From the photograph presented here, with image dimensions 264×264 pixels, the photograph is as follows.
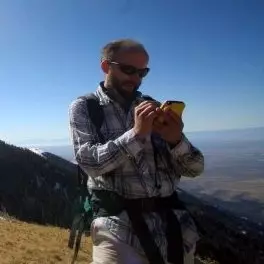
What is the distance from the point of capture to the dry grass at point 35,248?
621 inches

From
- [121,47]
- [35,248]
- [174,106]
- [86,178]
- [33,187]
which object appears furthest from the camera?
[33,187]

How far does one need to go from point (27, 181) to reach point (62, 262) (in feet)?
327

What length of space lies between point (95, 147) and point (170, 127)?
75 cm

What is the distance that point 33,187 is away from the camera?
363 feet

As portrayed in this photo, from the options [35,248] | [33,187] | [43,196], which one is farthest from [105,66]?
[33,187]

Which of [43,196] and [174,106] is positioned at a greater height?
[174,106]

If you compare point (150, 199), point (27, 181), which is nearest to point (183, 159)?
point (150, 199)

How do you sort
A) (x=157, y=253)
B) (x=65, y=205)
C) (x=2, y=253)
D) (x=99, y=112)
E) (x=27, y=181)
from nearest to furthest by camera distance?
(x=157, y=253)
(x=99, y=112)
(x=2, y=253)
(x=65, y=205)
(x=27, y=181)

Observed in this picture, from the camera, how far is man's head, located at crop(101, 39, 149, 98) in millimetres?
4469

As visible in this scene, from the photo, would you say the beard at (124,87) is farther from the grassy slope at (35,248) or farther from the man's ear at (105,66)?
the grassy slope at (35,248)

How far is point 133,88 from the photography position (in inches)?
180

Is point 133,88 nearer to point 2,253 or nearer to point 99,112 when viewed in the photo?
point 99,112

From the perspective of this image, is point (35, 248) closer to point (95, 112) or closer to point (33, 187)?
point (95, 112)

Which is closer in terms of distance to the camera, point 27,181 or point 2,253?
point 2,253
